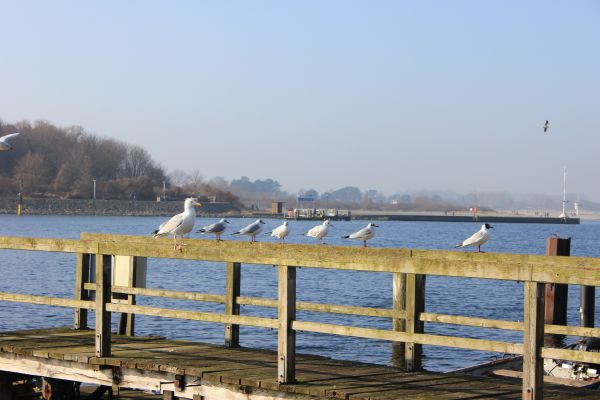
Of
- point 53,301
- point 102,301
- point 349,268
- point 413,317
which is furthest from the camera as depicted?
point 53,301

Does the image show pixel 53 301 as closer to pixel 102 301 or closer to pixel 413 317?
pixel 102 301

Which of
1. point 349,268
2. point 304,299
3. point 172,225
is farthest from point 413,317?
point 304,299

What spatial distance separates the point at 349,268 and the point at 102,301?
9.72 feet

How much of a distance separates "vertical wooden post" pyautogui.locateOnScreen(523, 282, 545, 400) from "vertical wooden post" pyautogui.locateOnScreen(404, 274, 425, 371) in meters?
2.86

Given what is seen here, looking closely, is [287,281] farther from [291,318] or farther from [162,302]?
[162,302]

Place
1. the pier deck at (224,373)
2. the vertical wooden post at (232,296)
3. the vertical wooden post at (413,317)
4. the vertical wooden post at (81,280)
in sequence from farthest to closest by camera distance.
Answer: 1. the vertical wooden post at (81,280)
2. the vertical wooden post at (232,296)
3. the vertical wooden post at (413,317)
4. the pier deck at (224,373)

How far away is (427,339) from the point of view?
8.76 m

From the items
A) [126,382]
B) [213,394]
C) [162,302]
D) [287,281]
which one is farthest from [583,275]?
[162,302]

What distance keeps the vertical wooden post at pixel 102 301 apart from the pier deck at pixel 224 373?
5.6 inches

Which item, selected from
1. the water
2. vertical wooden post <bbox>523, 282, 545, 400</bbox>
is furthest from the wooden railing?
the water

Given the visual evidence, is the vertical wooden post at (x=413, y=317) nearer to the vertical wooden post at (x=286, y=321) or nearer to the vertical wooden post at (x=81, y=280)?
the vertical wooden post at (x=286, y=321)

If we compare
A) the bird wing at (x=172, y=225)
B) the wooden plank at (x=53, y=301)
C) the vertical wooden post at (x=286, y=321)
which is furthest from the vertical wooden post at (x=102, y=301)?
the bird wing at (x=172, y=225)

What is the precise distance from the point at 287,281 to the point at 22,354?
11.6ft

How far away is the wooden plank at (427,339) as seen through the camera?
327 inches
